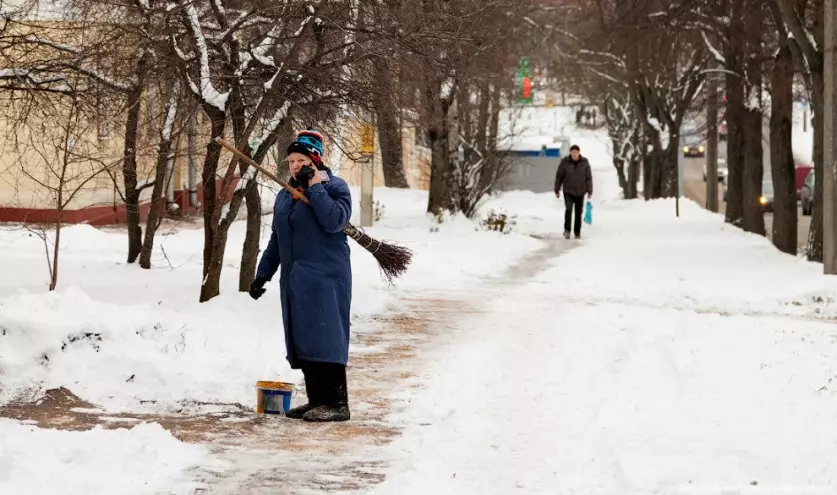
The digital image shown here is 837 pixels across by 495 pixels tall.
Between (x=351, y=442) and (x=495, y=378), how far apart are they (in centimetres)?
239

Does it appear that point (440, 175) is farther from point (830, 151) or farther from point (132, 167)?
point (132, 167)

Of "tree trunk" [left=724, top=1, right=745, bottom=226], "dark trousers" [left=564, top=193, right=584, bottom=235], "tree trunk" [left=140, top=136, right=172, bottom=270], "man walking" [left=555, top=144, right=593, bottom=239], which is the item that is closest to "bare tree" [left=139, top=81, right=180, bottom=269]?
"tree trunk" [left=140, top=136, right=172, bottom=270]

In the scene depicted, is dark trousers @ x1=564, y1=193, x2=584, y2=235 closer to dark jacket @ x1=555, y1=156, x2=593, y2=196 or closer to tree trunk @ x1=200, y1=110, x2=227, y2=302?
dark jacket @ x1=555, y1=156, x2=593, y2=196

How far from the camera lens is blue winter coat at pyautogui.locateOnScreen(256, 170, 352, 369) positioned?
791cm

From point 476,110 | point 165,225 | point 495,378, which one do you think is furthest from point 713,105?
point 495,378

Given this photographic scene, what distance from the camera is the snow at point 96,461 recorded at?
19.3 feet

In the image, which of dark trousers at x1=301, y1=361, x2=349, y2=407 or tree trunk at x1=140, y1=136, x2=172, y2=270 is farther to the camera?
tree trunk at x1=140, y1=136, x2=172, y2=270

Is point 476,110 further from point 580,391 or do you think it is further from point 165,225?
point 580,391

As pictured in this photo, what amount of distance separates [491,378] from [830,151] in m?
9.39

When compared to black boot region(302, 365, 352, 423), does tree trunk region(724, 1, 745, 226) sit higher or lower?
higher

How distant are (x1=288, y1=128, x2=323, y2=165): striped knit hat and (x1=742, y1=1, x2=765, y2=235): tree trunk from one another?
20.2 metres

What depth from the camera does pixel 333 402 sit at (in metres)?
8.00

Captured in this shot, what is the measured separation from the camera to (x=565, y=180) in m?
25.7

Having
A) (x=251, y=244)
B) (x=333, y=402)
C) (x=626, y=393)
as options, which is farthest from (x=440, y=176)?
(x=333, y=402)
